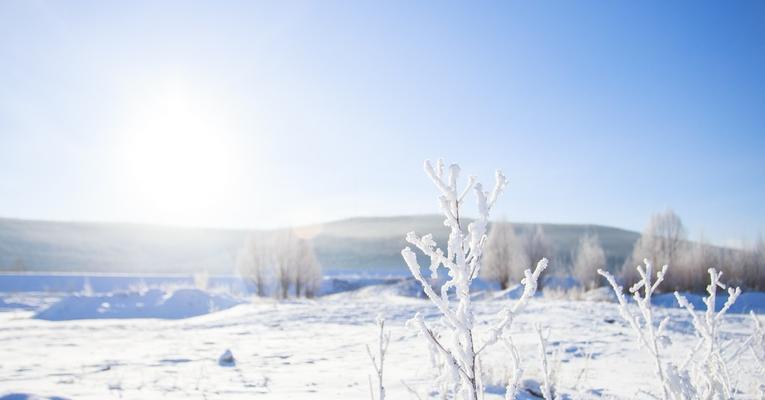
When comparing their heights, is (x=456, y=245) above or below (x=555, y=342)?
above

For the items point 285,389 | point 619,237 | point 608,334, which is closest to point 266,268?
point 608,334

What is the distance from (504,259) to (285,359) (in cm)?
2033

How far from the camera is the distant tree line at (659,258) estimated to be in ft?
70.1

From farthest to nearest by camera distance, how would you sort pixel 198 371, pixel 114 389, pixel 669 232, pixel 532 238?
pixel 532 238
pixel 669 232
pixel 198 371
pixel 114 389

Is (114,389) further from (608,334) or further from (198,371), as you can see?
(608,334)

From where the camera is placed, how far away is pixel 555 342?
23.3 feet

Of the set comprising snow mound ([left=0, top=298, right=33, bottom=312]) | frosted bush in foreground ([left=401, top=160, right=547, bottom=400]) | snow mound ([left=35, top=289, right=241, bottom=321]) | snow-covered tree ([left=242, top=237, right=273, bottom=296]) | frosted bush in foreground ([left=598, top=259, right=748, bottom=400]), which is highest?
frosted bush in foreground ([left=401, top=160, right=547, bottom=400])

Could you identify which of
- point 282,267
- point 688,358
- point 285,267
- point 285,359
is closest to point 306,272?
point 285,267

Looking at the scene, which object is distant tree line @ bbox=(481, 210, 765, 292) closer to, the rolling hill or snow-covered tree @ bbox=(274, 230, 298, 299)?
snow-covered tree @ bbox=(274, 230, 298, 299)

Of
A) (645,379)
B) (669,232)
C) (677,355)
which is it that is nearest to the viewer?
(645,379)

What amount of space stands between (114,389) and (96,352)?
3.23 meters

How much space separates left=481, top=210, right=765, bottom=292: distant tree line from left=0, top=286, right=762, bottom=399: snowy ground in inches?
464

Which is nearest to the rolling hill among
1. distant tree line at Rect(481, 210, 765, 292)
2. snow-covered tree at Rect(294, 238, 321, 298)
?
distant tree line at Rect(481, 210, 765, 292)

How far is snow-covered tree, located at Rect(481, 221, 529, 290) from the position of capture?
24.9m
